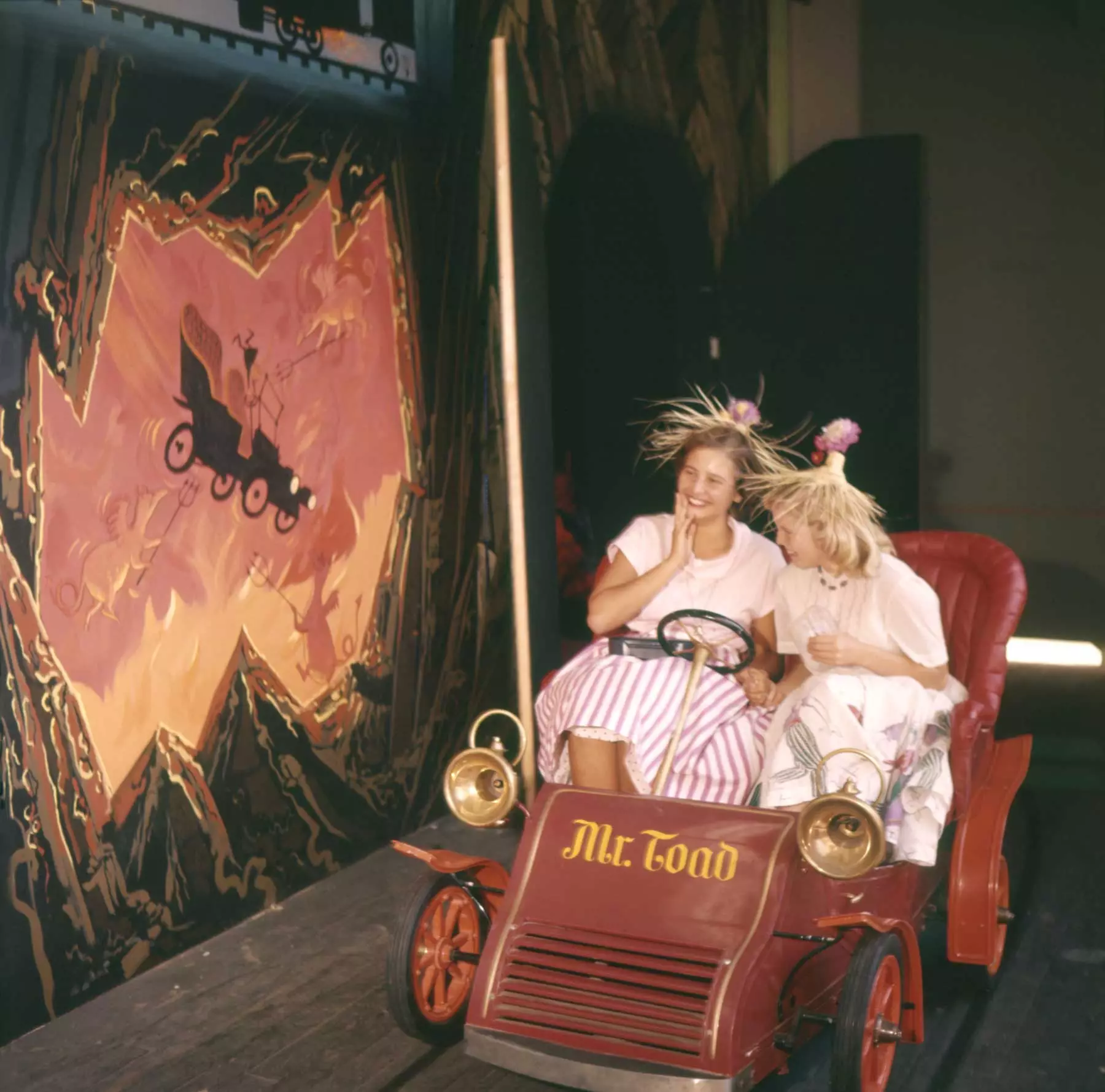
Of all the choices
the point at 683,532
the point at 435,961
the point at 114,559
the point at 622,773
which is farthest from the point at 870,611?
the point at 114,559

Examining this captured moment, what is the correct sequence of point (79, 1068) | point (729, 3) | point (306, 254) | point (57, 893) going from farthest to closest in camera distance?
point (729, 3), point (306, 254), point (57, 893), point (79, 1068)

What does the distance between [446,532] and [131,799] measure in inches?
55.6

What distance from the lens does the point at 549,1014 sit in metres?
2.44

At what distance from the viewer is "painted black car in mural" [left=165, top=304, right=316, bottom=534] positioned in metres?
3.25

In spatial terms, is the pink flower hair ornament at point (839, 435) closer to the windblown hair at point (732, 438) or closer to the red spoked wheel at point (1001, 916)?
the windblown hair at point (732, 438)

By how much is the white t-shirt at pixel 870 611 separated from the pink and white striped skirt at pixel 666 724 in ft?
0.76

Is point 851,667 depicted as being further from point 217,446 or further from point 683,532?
point 217,446

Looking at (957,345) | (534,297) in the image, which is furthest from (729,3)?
(534,297)

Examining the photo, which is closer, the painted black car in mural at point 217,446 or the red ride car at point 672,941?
the red ride car at point 672,941

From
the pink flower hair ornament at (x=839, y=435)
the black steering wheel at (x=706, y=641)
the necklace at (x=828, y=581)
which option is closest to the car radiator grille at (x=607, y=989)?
the black steering wheel at (x=706, y=641)

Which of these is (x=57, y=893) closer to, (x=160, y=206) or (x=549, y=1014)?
(x=549, y=1014)

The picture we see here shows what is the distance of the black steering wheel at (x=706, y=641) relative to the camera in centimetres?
290

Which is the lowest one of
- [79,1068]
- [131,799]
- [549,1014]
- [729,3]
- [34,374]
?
[79,1068]

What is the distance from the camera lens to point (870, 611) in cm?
299
